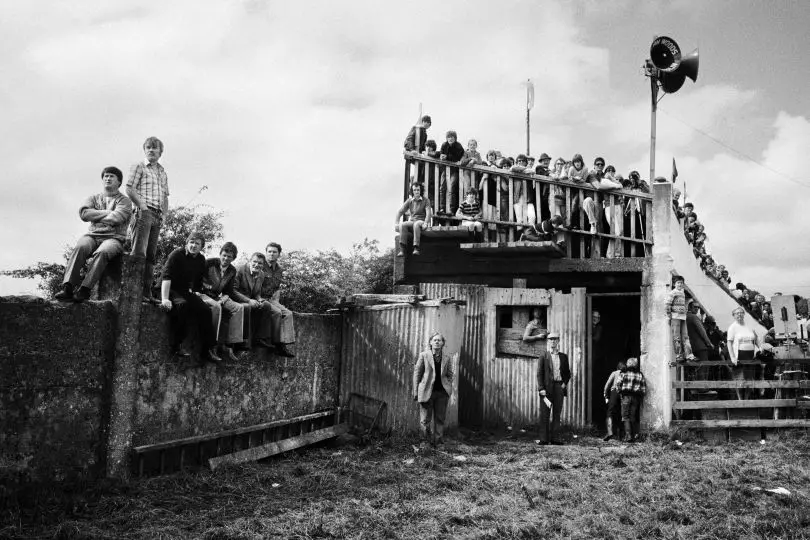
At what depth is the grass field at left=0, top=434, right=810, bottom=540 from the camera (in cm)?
596

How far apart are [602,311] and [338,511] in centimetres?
931

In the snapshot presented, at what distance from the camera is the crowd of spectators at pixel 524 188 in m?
12.8

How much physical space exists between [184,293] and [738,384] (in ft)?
28.9

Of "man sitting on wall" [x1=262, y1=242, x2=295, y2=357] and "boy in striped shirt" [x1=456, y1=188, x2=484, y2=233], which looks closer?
"man sitting on wall" [x1=262, y1=242, x2=295, y2=357]

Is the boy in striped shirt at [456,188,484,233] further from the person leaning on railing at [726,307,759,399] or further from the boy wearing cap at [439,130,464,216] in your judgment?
the person leaning on railing at [726,307,759,399]

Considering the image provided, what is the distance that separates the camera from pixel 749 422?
1088 centimetres

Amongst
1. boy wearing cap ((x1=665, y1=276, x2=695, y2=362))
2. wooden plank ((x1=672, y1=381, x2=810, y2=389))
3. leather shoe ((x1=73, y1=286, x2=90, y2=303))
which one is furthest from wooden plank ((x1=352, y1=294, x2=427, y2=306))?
leather shoe ((x1=73, y1=286, x2=90, y2=303))

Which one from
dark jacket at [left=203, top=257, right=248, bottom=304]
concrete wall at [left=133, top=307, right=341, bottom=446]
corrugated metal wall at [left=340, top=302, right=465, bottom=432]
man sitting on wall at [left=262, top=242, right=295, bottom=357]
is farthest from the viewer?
corrugated metal wall at [left=340, top=302, right=465, bottom=432]

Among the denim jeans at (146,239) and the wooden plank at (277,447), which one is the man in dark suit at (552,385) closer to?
the wooden plank at (277,447)

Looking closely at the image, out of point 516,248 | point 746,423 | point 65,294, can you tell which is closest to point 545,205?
point 516,248

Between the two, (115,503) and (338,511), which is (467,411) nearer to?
(338,511)

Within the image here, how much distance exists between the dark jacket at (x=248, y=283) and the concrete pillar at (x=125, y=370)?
64.7 inches

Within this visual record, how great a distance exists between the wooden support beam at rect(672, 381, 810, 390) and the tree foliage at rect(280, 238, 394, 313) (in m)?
15.9

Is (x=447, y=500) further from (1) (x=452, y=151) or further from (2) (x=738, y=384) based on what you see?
(1) (x=452, y=151)
